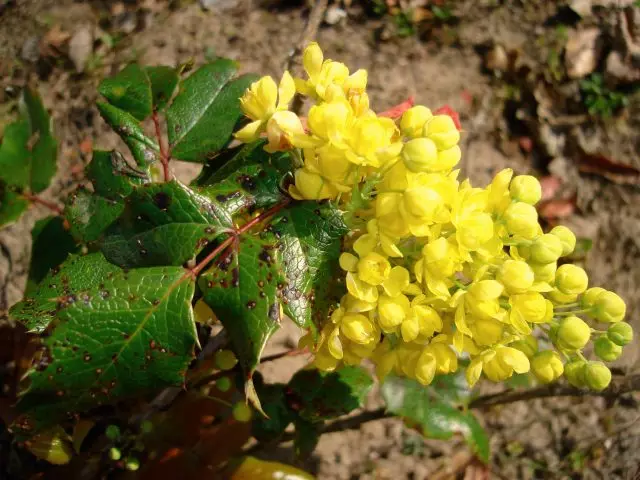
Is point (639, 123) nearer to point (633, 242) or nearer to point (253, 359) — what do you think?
point (633, 242)

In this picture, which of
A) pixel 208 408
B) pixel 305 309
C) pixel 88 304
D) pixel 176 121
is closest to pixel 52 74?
pixel 176 121

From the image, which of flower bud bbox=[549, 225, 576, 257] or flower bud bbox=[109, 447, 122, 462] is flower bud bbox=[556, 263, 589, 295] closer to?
flower bud bbox=[549, 225, 576, 257]

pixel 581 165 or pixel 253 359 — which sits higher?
pixel 253 359

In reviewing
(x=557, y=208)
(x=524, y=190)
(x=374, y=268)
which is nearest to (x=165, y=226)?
(x=374, y=268)

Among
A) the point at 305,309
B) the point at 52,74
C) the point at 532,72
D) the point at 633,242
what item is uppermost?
the point at 305,309

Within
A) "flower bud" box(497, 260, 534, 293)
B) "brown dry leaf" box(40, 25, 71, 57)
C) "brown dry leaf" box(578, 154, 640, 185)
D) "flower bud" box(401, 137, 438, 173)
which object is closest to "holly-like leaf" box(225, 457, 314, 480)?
"flower bud" box(497, 260, 534, 293)

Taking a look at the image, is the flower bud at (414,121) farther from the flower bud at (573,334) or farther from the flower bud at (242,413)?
the flower bud at (242,413)

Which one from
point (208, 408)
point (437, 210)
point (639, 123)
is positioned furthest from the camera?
point (639, 123)

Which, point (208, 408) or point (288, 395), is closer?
point (288, 395)
